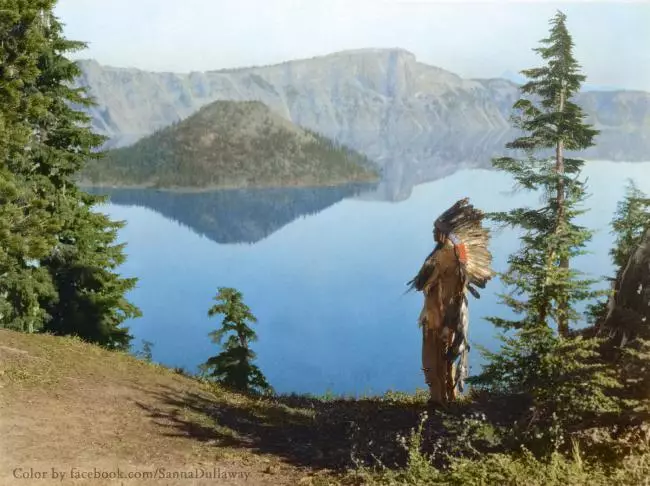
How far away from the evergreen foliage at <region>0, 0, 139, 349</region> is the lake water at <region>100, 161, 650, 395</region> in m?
15.4

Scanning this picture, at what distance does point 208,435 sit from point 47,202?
428 inches

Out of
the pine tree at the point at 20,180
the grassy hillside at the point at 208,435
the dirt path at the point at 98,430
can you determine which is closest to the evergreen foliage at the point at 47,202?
the pine tree at the point at 20,180

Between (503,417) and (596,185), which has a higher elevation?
(596,185)

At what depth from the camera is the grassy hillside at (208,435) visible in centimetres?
786

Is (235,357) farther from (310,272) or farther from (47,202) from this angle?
(310,272)

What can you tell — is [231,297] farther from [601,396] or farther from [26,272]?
[601,396]

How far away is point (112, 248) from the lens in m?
23.8

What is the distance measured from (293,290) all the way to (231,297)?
7151cm

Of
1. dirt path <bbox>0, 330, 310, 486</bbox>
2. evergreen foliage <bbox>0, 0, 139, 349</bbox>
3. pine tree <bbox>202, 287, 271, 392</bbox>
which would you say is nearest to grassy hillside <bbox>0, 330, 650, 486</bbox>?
dirt path <bbox>0, 330, 310, 486</bbox>

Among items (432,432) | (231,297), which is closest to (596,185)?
(231,297)

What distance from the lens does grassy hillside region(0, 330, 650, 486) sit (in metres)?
7.86

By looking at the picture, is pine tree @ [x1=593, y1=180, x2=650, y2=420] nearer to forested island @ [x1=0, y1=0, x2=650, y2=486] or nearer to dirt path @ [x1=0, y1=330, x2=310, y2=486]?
forested island @ [x1=0, y1=0, x2=650, y2=486]

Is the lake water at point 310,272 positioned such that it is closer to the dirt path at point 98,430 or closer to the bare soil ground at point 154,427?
the bare soil ground at point 154,427

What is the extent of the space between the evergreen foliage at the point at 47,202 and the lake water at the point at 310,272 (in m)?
15.4
